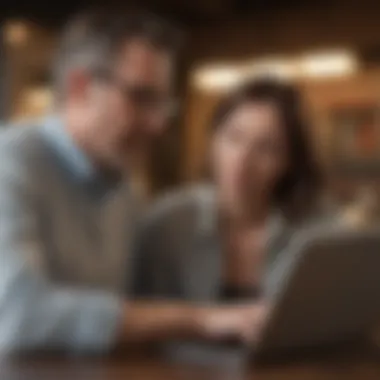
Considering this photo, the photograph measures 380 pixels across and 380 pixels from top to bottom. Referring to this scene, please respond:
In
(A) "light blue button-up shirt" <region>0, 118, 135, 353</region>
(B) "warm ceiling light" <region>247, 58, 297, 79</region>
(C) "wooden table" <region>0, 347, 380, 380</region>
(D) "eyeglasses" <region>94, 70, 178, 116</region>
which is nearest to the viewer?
(C) "wooden table" <region>0, 347, 380, 380</region>

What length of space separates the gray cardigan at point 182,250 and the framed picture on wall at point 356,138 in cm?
245

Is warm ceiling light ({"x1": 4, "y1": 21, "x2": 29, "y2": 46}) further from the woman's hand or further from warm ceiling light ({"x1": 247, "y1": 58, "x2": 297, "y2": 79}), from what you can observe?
the woman's hand

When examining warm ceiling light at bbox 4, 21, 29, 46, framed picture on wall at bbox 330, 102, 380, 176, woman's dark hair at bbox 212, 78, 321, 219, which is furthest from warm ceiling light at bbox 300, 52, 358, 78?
woman's dark hair at bbox 212, 78, 321, 219

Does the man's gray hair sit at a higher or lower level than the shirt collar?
higher

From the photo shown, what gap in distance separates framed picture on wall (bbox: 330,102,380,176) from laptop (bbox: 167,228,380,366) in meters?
2.94

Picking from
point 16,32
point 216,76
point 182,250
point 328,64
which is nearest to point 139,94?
point 182,250

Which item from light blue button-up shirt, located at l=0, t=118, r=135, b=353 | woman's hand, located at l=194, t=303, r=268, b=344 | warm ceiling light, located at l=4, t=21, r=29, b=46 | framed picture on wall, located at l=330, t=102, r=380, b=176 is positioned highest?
warm ceiling light, located at l=4, t=21, r=29, b=46

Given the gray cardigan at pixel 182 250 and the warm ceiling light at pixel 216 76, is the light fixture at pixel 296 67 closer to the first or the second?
the warm ceiling light at pixel 216 76

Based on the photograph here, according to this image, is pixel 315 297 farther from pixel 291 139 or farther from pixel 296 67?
pixel 296 67

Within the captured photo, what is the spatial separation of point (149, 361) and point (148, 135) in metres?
0.45

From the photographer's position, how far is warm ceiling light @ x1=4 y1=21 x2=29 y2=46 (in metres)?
3.99

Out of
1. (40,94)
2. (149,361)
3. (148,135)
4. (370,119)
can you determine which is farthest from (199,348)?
(370,119)

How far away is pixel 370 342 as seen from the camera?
1.54 meters

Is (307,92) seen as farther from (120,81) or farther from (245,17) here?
(120,81)
